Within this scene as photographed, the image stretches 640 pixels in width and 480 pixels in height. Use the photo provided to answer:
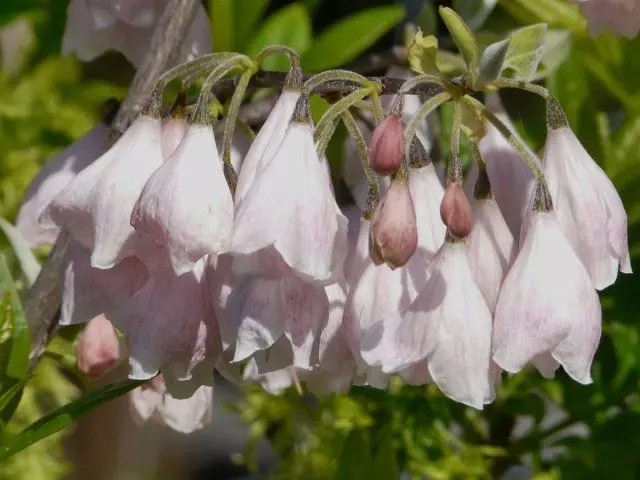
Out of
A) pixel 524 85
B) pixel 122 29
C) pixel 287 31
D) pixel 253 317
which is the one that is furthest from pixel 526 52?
pixel 287 31

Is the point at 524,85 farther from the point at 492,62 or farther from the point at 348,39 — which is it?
the point at 348,39

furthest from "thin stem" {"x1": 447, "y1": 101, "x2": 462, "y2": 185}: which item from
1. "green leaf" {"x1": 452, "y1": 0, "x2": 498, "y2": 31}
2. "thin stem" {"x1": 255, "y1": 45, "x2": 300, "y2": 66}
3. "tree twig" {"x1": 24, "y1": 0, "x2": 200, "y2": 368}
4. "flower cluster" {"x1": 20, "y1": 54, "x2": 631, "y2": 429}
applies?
"green leaf" {"x1": 452, "y1": 0, "x2": 498, "y2": 31}

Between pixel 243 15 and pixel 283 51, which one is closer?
pixel 283 51

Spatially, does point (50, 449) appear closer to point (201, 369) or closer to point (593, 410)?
point (593, 410)

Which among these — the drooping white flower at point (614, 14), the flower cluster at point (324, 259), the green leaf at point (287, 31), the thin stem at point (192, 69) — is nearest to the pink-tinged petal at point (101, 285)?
the flower cluster at point (324, 259)

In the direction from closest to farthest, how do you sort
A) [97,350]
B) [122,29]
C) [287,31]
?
[97,350] → [122,29] → [287,31]

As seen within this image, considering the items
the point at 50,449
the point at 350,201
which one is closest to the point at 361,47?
the point at 350,201
